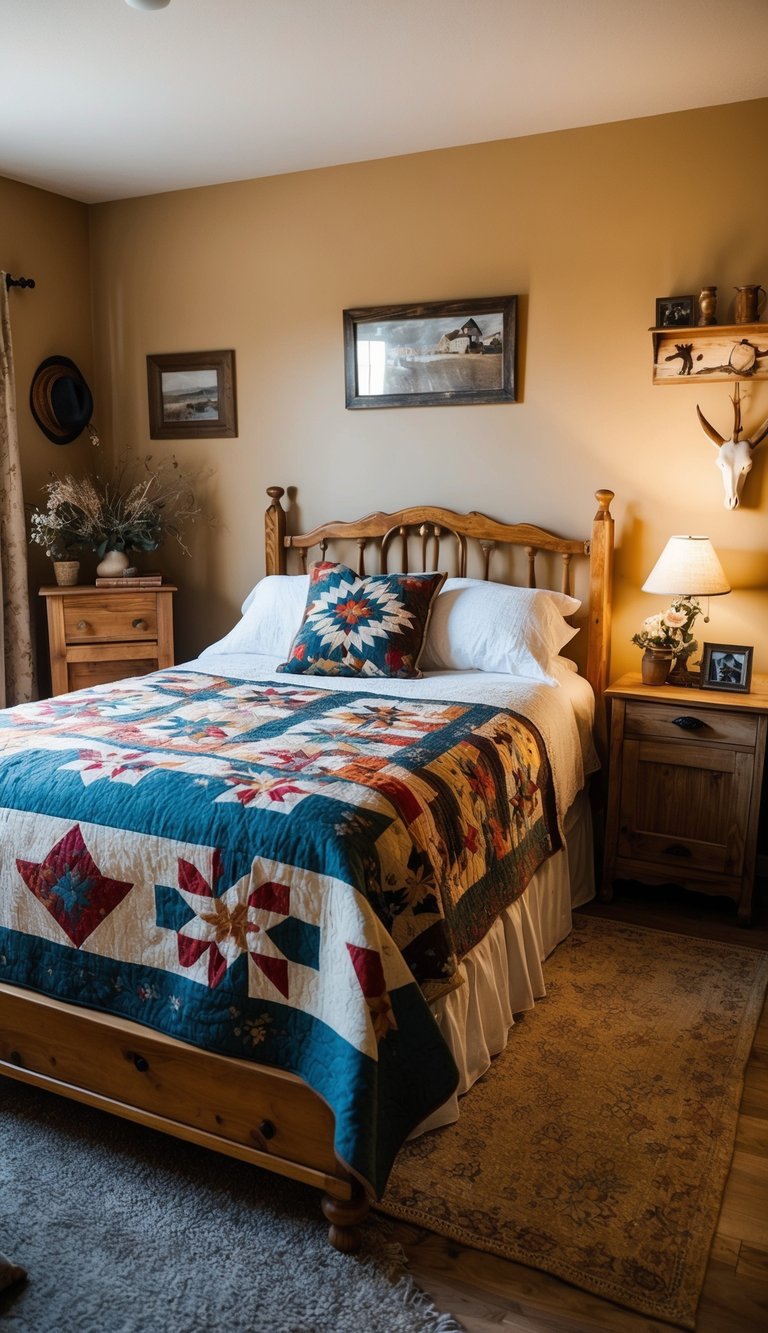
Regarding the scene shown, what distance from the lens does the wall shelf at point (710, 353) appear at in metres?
3.14

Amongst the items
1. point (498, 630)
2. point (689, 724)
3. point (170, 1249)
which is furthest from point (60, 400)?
point (170, 1249)

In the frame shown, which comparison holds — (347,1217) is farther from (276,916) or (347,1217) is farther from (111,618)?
(111,618)

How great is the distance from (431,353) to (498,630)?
1.18 m

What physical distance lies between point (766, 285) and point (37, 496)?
298 cm

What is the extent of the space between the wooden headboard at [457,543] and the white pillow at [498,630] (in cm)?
12

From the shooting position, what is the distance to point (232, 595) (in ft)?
14.0

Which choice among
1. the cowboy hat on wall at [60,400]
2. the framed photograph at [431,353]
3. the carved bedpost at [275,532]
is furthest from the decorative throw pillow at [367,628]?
the cowboy hat on wall at [60,400]

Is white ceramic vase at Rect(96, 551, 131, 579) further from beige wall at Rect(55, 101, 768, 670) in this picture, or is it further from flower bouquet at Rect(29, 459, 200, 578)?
beige wall at Rect(55, 101, 768, 670)

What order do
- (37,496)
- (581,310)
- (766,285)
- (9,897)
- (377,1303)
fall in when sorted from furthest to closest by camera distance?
1. (37,496)
2. (581,310)
3. (766,285)
4. (9,897)
5. (377,1303)

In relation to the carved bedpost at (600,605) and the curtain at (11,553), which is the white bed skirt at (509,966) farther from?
the curtain at (11,553)

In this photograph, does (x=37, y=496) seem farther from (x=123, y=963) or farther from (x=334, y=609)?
(x=123, y=963)

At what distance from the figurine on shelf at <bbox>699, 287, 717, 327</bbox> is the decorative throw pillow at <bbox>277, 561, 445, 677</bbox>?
3.98 feet

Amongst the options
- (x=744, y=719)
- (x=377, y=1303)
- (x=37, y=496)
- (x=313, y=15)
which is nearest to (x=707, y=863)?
(x=744, y=719)

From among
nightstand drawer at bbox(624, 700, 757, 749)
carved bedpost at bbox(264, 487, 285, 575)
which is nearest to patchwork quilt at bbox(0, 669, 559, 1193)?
nightstand drawer at bbox(624, 700, 757, 749)
